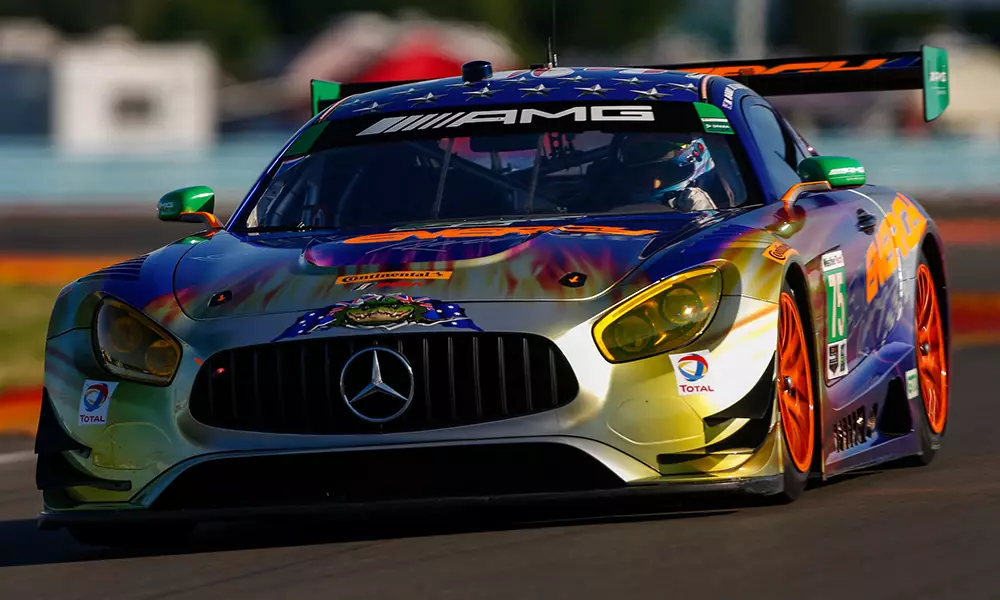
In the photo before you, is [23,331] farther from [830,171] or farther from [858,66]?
[830,171]

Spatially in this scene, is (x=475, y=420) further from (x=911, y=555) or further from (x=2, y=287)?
(x=2, y=287)

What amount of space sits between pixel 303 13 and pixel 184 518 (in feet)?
328

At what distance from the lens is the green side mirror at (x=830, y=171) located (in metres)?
6.67

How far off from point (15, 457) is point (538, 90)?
3.09 m

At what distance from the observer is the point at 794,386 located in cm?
586

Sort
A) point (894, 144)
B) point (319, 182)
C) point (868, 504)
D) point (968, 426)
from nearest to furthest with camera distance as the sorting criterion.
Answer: point (868, 504)
point (319, 182)
point (968, 426)
point (894, 144)

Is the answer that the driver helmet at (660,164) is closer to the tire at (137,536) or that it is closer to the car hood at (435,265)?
the car hood at (435,265)

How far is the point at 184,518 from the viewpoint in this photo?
5566mm

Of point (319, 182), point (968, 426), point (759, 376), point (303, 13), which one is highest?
point (303, 13)

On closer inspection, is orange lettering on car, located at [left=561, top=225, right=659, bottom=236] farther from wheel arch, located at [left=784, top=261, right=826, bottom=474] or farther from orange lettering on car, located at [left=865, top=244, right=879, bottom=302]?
orange lettering on car, located at [left=865, top=244, right=879, bottom=302]

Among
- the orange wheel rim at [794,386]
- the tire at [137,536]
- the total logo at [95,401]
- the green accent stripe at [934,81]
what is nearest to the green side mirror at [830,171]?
the orange wheel rim at [794,386]

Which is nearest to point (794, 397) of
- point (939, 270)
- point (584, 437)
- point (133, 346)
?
point (584, 437)

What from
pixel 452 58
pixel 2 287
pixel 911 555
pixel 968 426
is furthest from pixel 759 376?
pixel 452 58

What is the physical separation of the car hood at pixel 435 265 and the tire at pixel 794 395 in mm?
365
